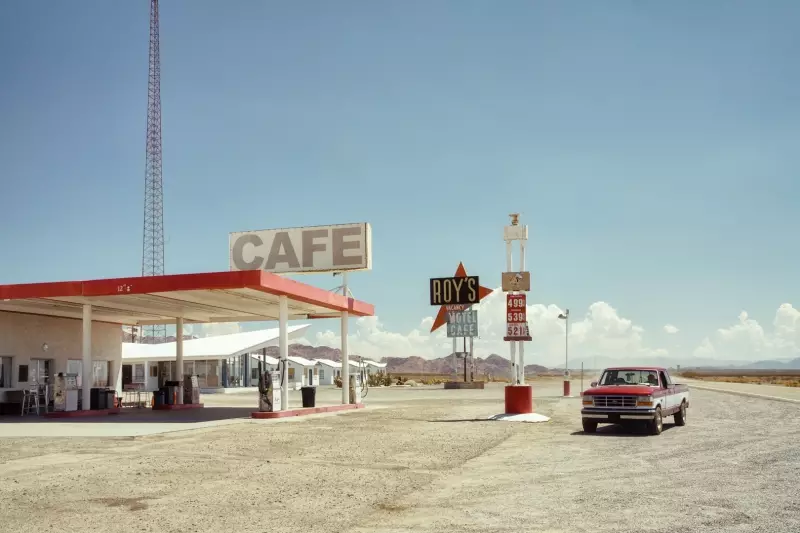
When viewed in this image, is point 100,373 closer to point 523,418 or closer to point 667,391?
point 523,418

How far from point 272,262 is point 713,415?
71.5 ft

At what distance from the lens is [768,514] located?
9.72m

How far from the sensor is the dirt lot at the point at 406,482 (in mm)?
9773

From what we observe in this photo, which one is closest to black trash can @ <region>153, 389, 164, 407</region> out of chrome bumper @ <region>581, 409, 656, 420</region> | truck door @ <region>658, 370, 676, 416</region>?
chrome bumper @ <region>581, 409, 656, 420</region>

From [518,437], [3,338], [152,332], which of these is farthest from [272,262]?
[152,332]

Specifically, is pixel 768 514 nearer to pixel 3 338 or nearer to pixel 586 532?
pixel 586 532

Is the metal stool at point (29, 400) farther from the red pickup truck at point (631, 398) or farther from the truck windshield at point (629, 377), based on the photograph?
the truck windshield at point (629, 377)

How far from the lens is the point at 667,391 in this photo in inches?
882

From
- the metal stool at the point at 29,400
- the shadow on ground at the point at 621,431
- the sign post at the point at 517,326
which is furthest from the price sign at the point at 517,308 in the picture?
the metal stool at the point at 29,400

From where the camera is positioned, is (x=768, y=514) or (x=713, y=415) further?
(x=713, y=415)

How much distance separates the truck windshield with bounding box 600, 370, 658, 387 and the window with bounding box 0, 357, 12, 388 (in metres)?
25.5

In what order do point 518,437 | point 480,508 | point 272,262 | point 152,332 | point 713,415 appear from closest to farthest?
point 480,508, point 518,437, point 713,415, point 272,262, point 152,332

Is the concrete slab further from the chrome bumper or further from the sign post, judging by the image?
the chrome bumper

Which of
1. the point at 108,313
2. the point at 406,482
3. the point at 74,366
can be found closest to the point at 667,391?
the point at 406,482
